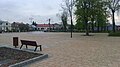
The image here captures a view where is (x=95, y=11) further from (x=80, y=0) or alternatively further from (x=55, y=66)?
(x=55, y=66)

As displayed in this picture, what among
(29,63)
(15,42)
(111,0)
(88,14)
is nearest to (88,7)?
(88,14)

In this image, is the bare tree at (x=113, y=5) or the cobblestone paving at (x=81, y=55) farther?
the bare tree at (x=113, y=5)

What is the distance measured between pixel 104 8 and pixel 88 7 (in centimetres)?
411

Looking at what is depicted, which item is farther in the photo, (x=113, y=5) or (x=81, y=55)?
(x=113, y=5)

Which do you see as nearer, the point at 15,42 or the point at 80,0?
the point at 15,42

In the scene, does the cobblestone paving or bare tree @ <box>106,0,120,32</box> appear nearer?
the cobblestone paving

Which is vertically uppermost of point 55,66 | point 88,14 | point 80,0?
point 80,0

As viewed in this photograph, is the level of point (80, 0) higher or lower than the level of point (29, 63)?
higher

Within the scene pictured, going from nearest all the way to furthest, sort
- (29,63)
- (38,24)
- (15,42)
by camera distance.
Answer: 1. (29,63)
2. (15,42)
3. (38,24)

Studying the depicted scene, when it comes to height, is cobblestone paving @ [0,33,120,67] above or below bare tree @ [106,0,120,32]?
below

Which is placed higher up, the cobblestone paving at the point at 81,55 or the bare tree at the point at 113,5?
the bare tree at the point at 113,5

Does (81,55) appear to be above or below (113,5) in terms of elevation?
below

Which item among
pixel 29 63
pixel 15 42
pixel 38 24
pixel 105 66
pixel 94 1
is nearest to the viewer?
pixel 105 66

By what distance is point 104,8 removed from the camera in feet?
160
